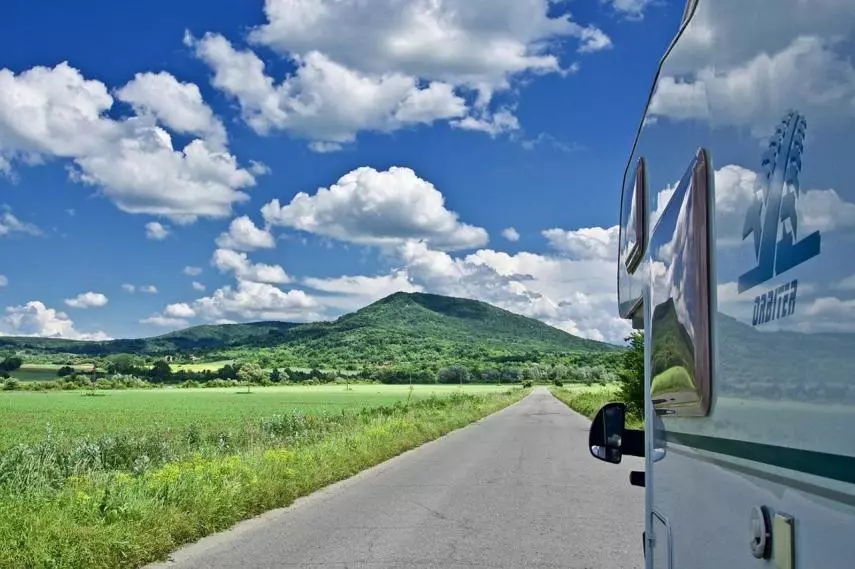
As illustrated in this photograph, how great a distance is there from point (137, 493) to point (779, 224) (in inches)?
344

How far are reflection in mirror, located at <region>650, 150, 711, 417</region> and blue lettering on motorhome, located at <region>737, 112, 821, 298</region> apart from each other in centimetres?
43

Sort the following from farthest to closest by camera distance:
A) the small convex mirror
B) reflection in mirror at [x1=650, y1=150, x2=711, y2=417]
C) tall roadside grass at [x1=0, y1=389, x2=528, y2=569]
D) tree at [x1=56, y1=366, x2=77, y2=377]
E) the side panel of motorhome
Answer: tree at [x1=56, y1=366, x2=77, y2=377] → tall roadside grass at [x1=0, y1=389, x2=528, y2=569] → the small convex mirror → reflection in mirror at [x1=650, y1=150, x2=711, y2=417] → the side panel of motorhome

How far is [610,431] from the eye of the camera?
4262 mm

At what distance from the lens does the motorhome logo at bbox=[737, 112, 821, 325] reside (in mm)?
1610

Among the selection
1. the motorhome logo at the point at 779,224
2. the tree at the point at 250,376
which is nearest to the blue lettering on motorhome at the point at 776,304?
the motorhome logo at the point at 779,224

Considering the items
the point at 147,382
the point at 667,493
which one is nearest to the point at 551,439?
the point at 667,493

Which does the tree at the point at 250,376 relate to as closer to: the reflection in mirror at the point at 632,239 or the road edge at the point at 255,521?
the road edge at the point at 255,521

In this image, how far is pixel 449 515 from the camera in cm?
1081

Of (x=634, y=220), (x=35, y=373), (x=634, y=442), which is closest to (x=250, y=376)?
(x=35, y=373)

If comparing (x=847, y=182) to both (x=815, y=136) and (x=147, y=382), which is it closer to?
(x=815, y=136)

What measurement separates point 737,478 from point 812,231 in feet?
2.66

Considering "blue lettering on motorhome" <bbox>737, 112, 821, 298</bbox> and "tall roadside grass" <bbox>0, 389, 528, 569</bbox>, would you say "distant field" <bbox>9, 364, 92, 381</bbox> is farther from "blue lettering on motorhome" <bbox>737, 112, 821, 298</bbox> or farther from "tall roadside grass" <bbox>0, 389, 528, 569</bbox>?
"blue lettering on motorhome" <bbox>737, 112, 821, 298</bbox>

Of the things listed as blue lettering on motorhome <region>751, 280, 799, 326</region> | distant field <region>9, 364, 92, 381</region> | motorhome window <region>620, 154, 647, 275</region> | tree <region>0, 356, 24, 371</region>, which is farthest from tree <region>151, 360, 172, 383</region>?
blue lettering on motorhome <region>751, 280, 799, 326</region>

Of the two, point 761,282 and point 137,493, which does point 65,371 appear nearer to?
point 137,493
